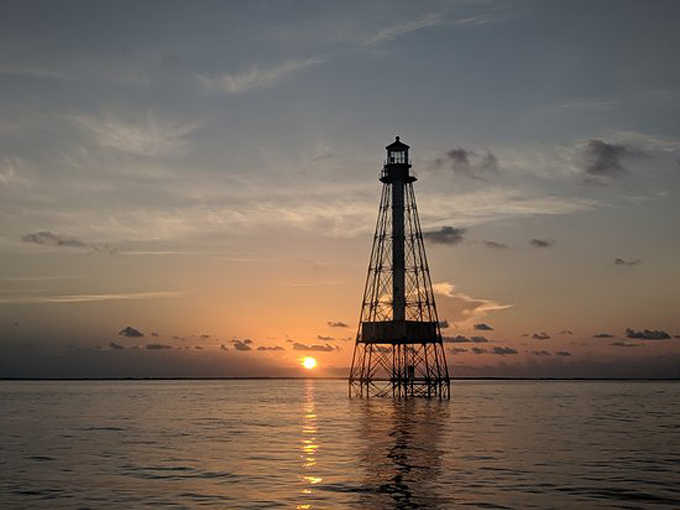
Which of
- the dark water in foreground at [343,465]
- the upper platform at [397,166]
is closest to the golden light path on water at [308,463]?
the dark water in foreground at [343,465]

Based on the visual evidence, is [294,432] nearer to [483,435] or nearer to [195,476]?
A: [483,435]

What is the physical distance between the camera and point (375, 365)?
103688 millimetres

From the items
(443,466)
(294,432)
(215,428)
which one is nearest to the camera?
(443,466)

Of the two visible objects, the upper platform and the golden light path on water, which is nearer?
the golden light path on water

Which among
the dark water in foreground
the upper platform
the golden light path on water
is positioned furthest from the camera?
the upper platform

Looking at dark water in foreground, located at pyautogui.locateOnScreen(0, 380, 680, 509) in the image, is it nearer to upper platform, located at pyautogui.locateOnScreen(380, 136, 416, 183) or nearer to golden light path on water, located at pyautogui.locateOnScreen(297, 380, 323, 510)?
golden light path on water, located at pyautogui.locateOnScreen(297, 380, 323, 510)

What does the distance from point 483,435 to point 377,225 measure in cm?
4347

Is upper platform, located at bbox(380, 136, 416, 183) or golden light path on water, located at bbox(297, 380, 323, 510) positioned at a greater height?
upper platform, located at bbox(380, 136, 416, 183)

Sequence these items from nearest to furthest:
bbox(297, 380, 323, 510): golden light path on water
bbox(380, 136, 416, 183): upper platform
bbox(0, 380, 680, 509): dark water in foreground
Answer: bbox(0, 380, 680, 509): dark water in foreground, bbox(297, 380, 323, 510): golden light path on water, bbox(380, 136, 416, 183): upper platform

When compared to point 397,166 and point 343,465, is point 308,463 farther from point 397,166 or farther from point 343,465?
point 397,166

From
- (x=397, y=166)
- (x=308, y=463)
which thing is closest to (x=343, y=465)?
(x=308, y=463)

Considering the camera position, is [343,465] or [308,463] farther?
[308,463]

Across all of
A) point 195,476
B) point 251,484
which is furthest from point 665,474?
point 195,476

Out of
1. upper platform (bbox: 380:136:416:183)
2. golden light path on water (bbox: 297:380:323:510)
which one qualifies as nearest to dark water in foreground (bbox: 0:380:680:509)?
golden light path on water (bbox: 297:380:323:510)
